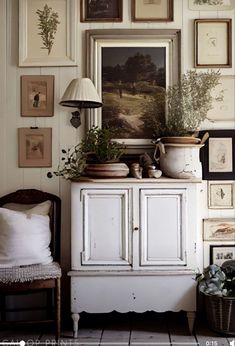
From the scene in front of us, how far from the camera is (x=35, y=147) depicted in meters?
3.39

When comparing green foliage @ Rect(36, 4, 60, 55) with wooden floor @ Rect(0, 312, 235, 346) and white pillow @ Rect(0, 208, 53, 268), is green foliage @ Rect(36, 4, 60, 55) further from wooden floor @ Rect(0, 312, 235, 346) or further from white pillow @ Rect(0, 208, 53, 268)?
wooden floor @ Rect(0, 312, 235, 346)

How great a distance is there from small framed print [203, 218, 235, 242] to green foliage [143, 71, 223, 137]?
700 millimetres

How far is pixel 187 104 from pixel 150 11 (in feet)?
2.49

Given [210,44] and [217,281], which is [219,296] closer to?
[217,281]

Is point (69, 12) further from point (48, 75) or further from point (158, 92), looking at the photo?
point (158, 92)

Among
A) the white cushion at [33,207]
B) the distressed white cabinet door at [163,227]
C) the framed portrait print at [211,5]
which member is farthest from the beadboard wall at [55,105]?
the distressed white cabinet door at [163,227]

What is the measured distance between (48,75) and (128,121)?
2.25 feet

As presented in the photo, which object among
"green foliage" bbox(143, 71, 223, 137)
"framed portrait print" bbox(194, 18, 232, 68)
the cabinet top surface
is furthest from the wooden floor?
"framed portrait print" bbox(194, 18, 232, 68)

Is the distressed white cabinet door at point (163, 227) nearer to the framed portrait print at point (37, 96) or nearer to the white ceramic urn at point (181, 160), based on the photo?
the white ceramic urn at point (181, 160)

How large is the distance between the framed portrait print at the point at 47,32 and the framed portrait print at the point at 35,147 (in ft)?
1.64

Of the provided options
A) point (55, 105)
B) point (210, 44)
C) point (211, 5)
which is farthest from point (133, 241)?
point (211, 5)

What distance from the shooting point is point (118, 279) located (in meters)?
2.97

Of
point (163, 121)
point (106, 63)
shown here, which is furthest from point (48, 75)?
point (163, 121)

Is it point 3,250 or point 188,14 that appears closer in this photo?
point 3,250
